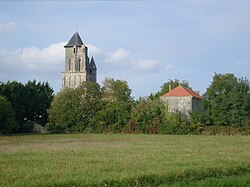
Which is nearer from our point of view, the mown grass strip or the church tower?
the mown grass strip

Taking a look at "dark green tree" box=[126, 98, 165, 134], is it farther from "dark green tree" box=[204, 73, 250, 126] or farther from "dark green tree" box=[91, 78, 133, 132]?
"dark green tree" box=[204, 73, 250, 126]

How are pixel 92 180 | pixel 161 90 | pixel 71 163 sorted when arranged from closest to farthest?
pixel 92 180
pixel 71 163
pixel 161 90

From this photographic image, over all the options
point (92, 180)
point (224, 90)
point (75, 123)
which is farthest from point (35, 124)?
point (92, 180)

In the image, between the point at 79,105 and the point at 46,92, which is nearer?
the point at 79,105

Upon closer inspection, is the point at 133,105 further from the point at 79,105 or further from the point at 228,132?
the point at 228,132

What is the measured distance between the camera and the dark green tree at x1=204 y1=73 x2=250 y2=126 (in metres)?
65.6

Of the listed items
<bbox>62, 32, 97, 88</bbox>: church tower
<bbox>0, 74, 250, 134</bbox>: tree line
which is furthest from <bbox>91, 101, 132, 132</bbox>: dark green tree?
<bbox>62, 32, 97, 88</bbox>: church tower

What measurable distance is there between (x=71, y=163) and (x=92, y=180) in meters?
5.47

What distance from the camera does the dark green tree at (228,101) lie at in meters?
65.6

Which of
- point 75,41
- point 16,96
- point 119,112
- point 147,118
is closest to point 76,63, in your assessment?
point 75,41

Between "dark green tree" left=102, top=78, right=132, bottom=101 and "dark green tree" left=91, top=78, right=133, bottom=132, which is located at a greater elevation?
"dark green tree" left=102, top=78, right=132, bottom=101

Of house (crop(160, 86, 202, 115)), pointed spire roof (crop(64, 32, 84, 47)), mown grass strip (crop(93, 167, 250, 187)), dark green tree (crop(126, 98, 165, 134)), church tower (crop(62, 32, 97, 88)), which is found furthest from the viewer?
pointed spire roof (crop(64, 32, 84, 47))

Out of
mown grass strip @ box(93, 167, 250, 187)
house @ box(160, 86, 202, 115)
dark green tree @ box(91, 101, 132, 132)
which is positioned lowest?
mown grass strip @ box(93, 167, 250, 187)

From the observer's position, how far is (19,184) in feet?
41.0
